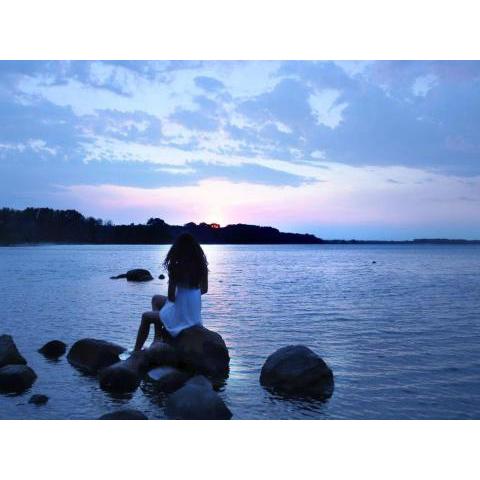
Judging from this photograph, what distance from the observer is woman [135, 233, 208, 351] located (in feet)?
32.3

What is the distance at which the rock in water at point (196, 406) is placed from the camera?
812cm

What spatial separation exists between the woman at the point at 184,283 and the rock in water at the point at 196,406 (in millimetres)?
2066

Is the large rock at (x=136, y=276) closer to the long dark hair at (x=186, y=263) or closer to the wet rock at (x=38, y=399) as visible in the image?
the long dark hair at (x=186, y=263)

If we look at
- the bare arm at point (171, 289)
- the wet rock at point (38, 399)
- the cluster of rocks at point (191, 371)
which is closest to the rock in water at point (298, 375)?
the cluster of rocks at point (191, 371)

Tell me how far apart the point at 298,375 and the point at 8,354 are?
626 centimetres

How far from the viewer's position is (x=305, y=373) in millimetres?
9891

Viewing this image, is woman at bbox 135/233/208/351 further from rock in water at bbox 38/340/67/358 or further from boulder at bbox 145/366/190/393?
rock in water at bbox 38/340/67/358

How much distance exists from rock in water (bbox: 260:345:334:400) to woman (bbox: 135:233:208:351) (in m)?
1.75

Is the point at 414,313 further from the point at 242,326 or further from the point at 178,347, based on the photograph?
the point at 178,347

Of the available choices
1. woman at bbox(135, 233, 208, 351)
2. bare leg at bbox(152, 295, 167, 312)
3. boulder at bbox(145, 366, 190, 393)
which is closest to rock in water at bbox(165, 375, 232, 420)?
boulder at bbox(145, 366, 190, 393)

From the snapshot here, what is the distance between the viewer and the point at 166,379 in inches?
392

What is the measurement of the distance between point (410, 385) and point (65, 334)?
11012 millimetres
